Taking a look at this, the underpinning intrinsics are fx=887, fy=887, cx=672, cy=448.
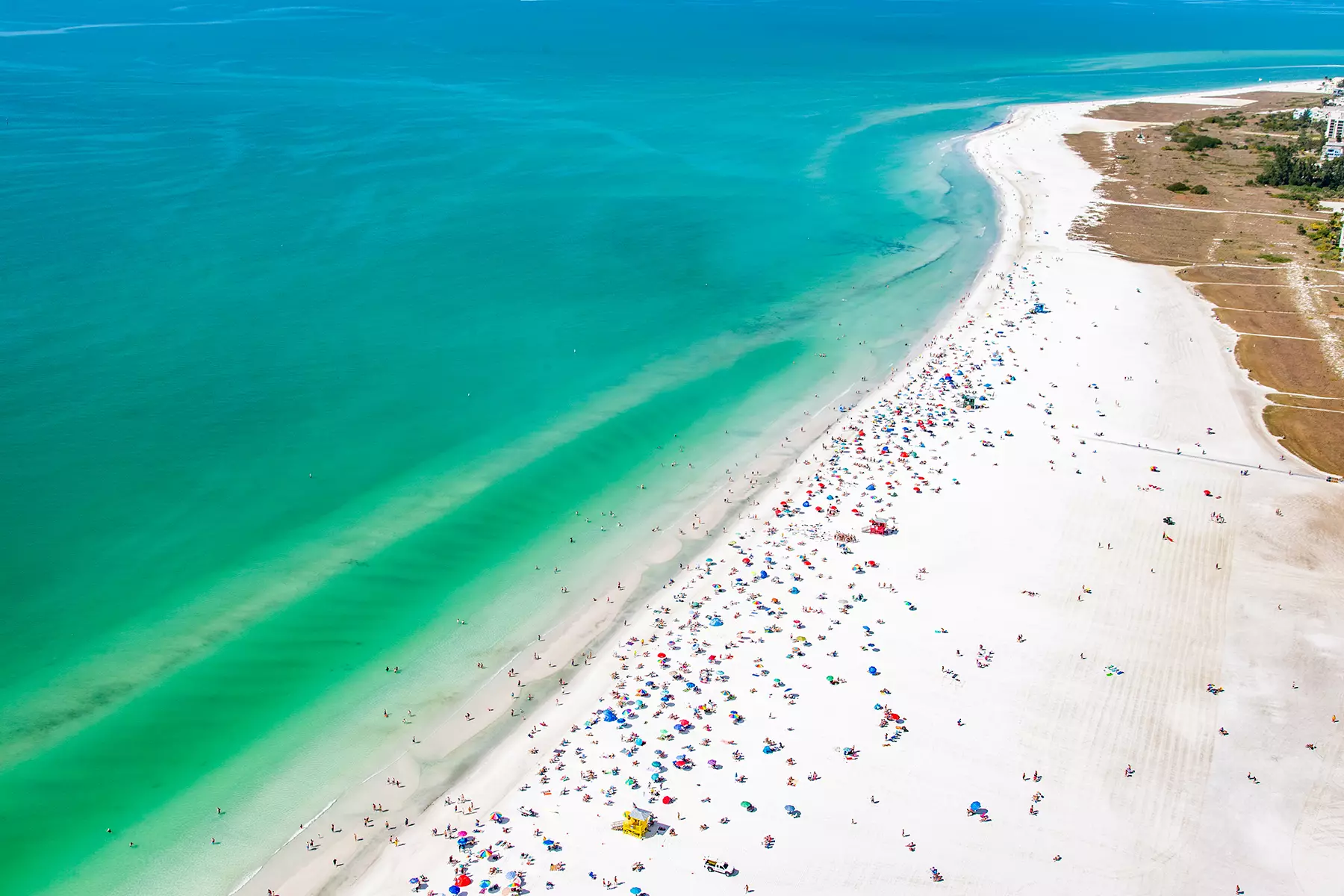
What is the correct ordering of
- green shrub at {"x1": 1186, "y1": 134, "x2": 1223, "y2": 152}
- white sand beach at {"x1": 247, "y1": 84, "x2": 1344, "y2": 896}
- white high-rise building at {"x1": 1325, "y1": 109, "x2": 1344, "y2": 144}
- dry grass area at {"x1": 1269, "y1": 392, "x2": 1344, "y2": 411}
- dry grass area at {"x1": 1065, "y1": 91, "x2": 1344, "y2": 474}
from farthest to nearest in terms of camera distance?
white high-rise building at {"x1": 1325, "y1": 109, "x2": 1344, "y2": 144}
green shrub at {"x1": 1186, "y1": 134, "x2": 1223, "y2": 152}
dry grass area at {"x1": 1065, "y1": 91, "x2": 1344, "y2": 474}
dry grass area at {"x1": 1269, "y1": 392, "x2": 1344, "y2": 411}
white sand beach at {"x1": 247, "y1": 84, "x2": 1344, "y2": 896}

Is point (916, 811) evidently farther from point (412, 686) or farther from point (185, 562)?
point (185, 562)

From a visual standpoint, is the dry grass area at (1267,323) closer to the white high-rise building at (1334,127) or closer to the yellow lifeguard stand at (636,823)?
the yellow lifeguard stand at (636,823)

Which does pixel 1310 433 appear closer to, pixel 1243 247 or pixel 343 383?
pixel 1243 247

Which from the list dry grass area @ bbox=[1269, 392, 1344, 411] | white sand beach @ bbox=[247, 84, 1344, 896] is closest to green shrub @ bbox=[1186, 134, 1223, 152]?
dry grass area @ bbox=[1269, 392, 1344, 411]

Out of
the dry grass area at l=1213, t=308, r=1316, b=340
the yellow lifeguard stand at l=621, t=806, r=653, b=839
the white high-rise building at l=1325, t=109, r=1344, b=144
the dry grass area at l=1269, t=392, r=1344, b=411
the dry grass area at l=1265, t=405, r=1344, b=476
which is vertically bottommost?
the yellow lifeguard stand at l=621, t=806, r=653, b=839

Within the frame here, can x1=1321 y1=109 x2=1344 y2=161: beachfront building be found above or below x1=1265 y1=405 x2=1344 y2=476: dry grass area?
above

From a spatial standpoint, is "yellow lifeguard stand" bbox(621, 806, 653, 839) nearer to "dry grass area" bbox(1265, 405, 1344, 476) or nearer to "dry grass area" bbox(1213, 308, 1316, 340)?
"dry grass area" bbox(1265, 405, 1344, 476)

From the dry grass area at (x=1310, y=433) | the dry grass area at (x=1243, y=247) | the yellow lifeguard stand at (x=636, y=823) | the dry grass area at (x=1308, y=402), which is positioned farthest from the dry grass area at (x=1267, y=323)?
the yellow lifeguard stand at (x=636, y=823)
